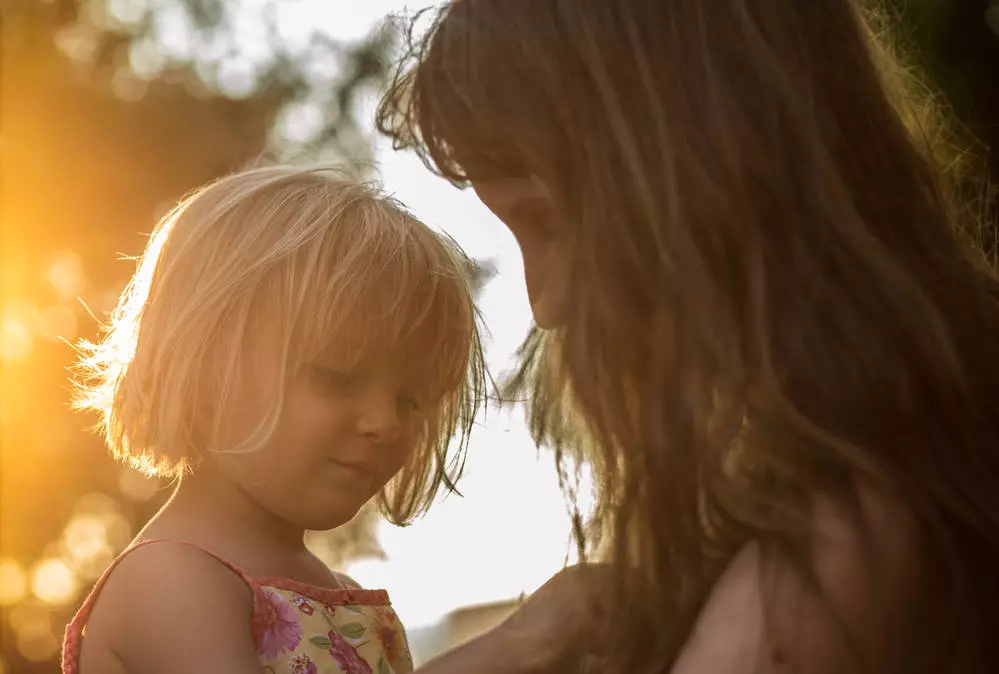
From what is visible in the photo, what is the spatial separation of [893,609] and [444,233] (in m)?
1.62

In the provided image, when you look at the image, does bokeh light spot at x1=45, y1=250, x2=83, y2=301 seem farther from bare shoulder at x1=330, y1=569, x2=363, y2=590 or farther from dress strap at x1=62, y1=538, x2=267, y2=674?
dress strap at x1=62, y1=538, x2=267, y2=674

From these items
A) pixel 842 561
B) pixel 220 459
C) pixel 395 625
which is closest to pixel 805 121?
pixel 842 561

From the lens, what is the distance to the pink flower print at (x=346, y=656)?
2.81 meters

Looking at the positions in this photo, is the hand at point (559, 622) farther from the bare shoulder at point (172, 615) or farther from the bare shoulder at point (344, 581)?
the bare shoulder at point (344, 581)

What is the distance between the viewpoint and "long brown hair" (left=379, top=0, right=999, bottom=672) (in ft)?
6.75

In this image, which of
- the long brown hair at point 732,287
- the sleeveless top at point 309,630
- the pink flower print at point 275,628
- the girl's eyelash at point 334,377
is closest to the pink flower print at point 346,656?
the sleeveless top at point 309,630

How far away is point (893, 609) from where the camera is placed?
1914mm

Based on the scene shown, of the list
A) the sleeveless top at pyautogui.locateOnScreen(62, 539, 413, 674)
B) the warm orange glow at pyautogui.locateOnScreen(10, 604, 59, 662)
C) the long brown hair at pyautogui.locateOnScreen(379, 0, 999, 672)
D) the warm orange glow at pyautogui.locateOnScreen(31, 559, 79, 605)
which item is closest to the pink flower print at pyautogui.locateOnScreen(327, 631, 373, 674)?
the sleeveless top at pyautogui.locateOnScreen(62, 539, 413, 674)

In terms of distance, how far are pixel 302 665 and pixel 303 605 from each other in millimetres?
152

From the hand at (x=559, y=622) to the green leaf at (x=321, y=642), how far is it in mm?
462

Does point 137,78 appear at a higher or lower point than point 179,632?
higher

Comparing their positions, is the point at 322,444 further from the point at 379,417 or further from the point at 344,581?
the point at 344,581

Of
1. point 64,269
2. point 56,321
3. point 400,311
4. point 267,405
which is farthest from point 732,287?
point 64,269

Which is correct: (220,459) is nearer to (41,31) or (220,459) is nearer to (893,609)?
(893,609)
